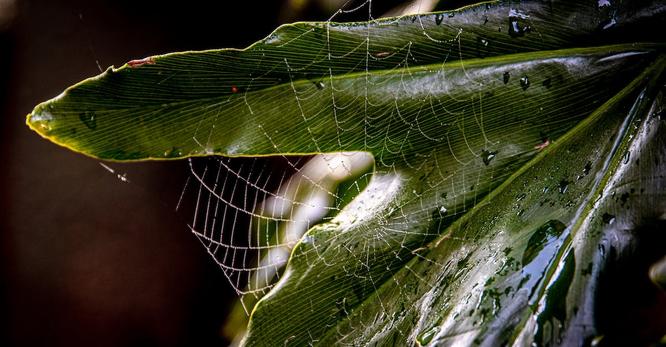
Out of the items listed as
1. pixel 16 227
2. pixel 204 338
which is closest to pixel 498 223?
pixel 204 338

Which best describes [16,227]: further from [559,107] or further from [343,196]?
[559,107]

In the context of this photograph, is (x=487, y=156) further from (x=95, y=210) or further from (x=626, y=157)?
(x=95, y=210)

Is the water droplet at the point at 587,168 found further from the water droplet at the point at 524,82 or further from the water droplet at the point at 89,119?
the water droplet at the point at 89,119

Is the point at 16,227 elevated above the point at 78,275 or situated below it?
above

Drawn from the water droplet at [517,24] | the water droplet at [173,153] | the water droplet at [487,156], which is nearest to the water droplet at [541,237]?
the water droplet at [487,156]

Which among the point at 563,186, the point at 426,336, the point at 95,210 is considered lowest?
the point at 426,336

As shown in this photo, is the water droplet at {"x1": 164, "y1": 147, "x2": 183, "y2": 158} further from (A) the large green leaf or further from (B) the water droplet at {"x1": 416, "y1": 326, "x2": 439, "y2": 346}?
(B) the water droplet at {"x1": 416, "y1": 326, "x2": 439, "y2": 346}

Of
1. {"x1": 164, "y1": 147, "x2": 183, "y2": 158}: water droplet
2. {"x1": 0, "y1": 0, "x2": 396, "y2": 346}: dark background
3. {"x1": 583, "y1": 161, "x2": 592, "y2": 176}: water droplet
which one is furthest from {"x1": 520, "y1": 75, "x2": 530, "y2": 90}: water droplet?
{"x1": 0, "y1": 0, "x2": 396, "y2": 346}: dark background

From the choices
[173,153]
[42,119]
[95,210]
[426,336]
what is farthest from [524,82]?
[95,210]
